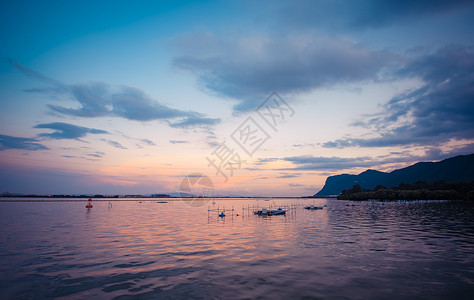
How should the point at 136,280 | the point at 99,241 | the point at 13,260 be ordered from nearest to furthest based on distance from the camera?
the point at 136,280, the point at 13,260, the point at 99,241

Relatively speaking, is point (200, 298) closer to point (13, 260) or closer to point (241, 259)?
point (241, 259)

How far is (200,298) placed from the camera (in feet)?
51.3

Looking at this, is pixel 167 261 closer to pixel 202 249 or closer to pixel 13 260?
pixel 202 249

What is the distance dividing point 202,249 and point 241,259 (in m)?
7.04

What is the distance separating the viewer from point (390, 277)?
63.9ft

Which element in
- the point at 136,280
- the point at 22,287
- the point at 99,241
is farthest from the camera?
the point at 99,241

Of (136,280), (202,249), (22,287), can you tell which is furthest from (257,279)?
(22,287)

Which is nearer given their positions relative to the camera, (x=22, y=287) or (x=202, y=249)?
(x=22, y=287)

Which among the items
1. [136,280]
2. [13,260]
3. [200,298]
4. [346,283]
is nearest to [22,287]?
[136,280]

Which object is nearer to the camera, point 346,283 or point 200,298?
point 200,298

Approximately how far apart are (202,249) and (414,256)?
23039mm

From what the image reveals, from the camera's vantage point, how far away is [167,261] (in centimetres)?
2466

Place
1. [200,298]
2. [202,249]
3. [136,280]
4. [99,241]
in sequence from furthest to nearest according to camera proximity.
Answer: [99,241] < [202,249] < [136,280] < [200,298]

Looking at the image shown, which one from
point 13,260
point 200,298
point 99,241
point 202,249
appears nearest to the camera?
point 200,298
